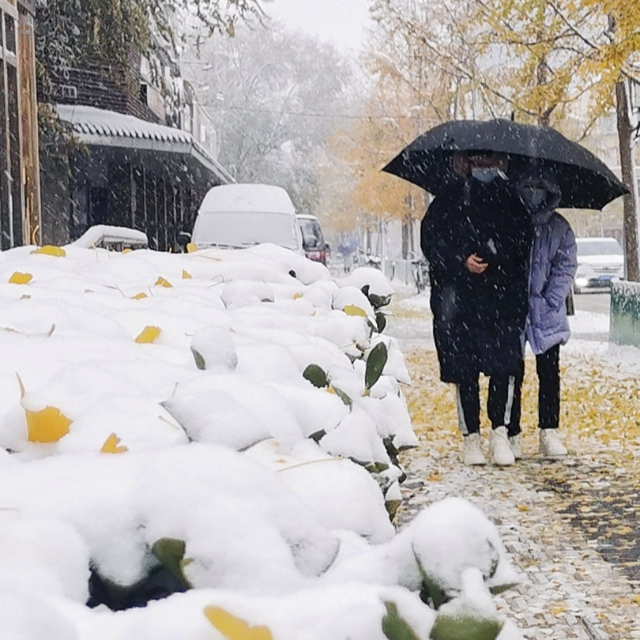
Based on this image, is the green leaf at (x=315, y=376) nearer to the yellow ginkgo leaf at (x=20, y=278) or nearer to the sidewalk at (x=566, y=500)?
the sidewalk at (x=566, y=500)

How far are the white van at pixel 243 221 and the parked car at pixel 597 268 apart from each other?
14.9 meters

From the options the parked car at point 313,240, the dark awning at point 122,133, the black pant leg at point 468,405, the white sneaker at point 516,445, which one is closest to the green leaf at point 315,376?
the black pant leg at point 468,405

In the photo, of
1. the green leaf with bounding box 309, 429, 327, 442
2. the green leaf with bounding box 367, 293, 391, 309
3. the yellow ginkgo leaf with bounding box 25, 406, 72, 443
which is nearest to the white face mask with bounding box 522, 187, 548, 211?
the green leaf with bounding box 367, 293, 391, 309

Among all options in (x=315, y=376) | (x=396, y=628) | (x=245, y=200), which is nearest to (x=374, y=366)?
(x=315, y=376)

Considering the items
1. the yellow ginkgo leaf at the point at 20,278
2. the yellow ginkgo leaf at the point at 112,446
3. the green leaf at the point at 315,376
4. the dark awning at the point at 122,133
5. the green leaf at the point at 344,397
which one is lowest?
the green leaf at the point at 344,397

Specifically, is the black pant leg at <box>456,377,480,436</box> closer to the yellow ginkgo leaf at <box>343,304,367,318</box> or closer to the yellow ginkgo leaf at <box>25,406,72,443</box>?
the yellow ginkgo leaf at <box>343,304,367,318</box>

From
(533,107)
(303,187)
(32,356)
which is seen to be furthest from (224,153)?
(32,356)

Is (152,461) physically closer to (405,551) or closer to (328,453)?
(405,551)

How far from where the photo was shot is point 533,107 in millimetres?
17391

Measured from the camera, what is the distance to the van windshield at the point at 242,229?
1711 cm

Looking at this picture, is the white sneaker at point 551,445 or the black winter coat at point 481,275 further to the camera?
the white sneaker at point 551,445

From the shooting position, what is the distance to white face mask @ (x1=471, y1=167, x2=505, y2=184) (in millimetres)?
6359

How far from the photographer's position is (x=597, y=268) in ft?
101

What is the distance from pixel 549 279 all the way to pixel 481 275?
509 mm
